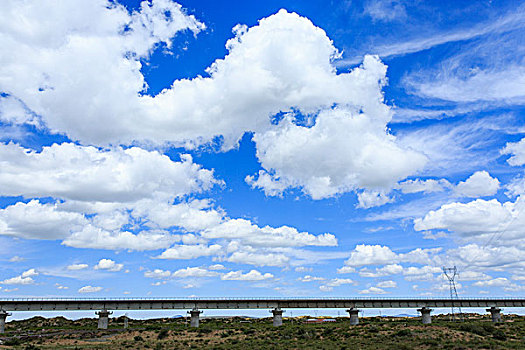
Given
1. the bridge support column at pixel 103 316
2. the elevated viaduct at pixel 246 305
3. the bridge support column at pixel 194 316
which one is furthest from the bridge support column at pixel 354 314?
the bridge support column at pixel 103 316

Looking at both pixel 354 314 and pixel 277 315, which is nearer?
pixel 277 315

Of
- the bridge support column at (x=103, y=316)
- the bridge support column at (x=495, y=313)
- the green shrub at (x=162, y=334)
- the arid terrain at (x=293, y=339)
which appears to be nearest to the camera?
the arid terrain at (x=293, y=339)

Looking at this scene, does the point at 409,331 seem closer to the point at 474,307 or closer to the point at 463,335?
the point at 463,335

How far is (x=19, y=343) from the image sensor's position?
66375 millimetres

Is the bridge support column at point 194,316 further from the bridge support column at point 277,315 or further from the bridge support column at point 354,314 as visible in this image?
the bridge support column at point 354,314

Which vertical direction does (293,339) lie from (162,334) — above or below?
below

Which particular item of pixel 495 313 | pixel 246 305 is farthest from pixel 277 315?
pixel 495 313

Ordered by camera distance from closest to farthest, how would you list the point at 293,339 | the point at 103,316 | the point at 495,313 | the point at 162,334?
the point at 293,339
the point at 162,334
the point at 103,316
the point at 495,313

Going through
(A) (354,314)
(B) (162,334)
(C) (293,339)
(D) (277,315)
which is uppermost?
(D) (277,315)

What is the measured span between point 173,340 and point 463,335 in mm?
43973

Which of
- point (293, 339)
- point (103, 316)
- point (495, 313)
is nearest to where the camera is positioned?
point (293, 339)

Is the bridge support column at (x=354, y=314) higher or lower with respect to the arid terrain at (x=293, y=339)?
higher

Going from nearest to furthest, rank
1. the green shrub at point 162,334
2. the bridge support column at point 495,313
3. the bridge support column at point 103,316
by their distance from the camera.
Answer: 1. the green shrub at point 162,334
2. the bridge support column at point 103,316
3. the bridge support column at point 495,313

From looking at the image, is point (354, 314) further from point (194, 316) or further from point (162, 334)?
point (162, 334)
